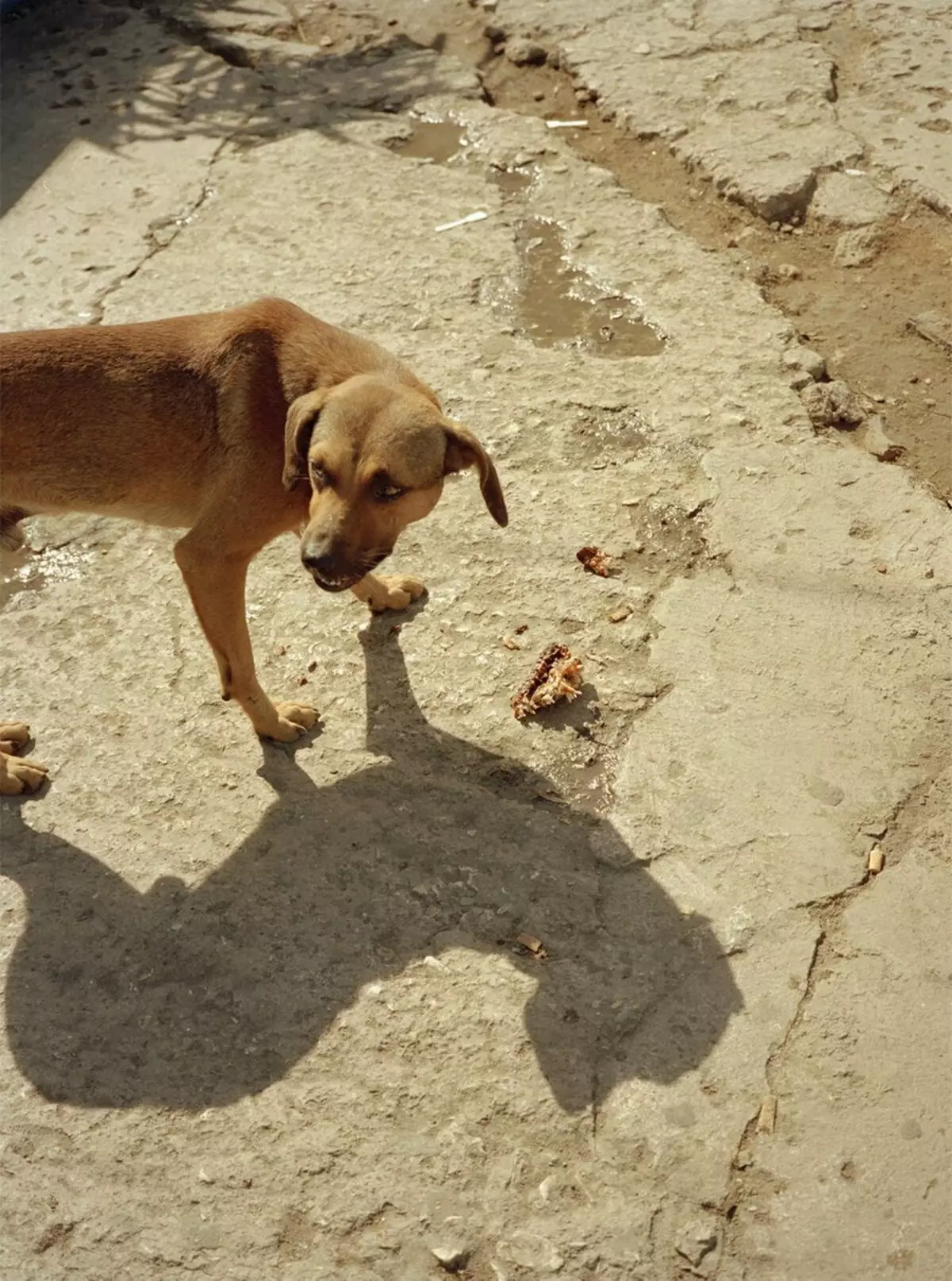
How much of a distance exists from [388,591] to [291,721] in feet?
2.01

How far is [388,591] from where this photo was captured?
4.18 metres

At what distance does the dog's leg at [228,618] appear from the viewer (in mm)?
3605

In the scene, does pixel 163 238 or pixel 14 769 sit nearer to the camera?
pixel 14 769

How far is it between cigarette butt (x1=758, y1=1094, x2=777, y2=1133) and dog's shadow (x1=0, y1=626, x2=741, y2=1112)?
200 mm

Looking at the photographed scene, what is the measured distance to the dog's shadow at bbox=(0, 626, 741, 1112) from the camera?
10.3 feet

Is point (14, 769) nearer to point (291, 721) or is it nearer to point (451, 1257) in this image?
point (291, 721)

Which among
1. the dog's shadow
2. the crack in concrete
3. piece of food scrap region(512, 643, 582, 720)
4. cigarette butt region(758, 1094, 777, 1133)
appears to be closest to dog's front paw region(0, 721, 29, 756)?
the dog's shadow

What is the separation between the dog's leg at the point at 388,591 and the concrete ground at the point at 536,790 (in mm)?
77

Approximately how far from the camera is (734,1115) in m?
2.93

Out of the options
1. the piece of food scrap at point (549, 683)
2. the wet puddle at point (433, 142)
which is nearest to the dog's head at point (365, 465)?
the piece of food scrap at point (549, 683)

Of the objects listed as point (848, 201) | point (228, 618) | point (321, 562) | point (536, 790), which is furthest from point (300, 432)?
point (848, 201)

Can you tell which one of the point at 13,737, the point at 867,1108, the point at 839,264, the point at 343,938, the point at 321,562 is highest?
the point at 321,562

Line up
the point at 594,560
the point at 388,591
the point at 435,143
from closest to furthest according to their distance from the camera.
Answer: the point at 388,591 → the point at 594,560 → the point at 435,143

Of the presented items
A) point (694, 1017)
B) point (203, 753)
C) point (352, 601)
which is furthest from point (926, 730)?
point (203, 753)
